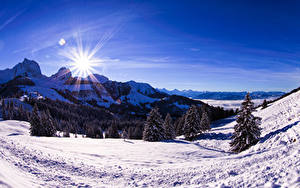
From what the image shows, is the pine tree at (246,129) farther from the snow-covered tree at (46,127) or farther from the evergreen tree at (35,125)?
the evergreen tree at (35,125)

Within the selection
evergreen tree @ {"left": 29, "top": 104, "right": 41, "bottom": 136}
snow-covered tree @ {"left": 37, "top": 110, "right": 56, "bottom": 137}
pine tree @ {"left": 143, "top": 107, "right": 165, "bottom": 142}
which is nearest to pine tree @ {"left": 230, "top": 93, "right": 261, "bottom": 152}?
pine tree @ {"left": 143, "top": 107, "right": 165, "bottom": 142}

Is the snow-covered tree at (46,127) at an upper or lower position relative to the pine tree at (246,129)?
lower

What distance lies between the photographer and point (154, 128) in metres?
29.3

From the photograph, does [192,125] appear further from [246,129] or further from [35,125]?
[35,125]

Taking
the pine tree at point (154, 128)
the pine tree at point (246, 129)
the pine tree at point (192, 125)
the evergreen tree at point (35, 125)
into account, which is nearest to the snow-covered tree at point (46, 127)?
the evergreen tree at point (35, 125)

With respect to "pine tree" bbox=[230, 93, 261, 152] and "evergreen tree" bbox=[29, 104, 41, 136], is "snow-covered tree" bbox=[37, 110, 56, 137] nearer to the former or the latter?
"evergreen tree" bbox=[29, 104, 41, 136]

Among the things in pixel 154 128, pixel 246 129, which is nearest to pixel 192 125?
pixel 154 128

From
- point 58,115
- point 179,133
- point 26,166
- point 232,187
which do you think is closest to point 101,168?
point 26,166

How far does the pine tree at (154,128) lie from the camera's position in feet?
96.1

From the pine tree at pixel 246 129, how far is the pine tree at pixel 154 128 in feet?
44.9

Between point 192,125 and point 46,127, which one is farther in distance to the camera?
point 46,127

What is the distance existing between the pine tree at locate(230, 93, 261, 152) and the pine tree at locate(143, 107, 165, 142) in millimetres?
13681

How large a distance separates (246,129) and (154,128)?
53.6ft

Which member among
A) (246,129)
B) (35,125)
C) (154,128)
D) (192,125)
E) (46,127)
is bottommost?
(46,127)
